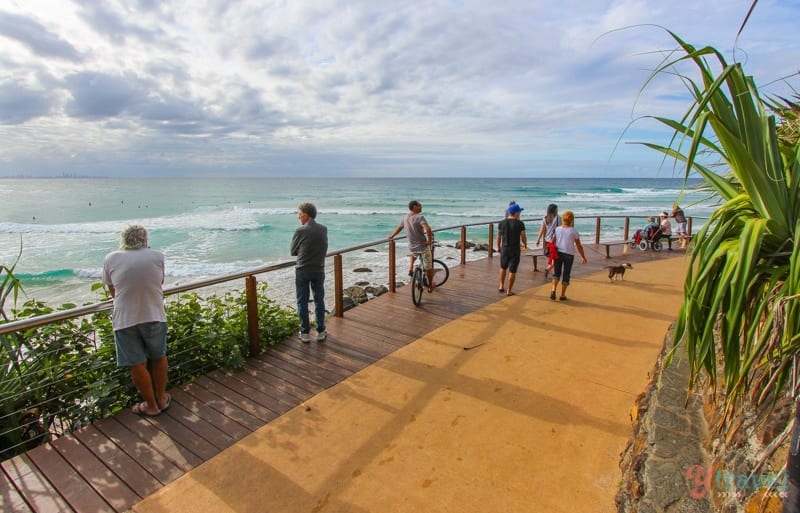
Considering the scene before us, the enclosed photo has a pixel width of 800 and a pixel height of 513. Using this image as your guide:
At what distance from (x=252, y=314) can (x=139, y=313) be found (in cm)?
134

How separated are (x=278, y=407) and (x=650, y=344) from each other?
4116 mm

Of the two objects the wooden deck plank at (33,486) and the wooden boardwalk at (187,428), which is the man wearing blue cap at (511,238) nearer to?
the wooden boardwalk at (187,428)

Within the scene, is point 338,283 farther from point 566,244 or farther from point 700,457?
point 700,457

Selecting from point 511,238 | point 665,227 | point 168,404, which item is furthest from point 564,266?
point 665,227

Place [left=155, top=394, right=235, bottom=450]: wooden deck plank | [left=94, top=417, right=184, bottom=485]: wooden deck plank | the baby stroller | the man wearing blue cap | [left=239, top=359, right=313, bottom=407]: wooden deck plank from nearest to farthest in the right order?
1. [left=94, top=417, right=184, bottom=485]: wooden deck plank
2. [left=155, top=394, right=235, bottom=450]: wooden deck plank
3. [left=239, top=359, right=313, bottom=407]: wooden deck plank
4. the man wearing blue cap
5. the baby stroller

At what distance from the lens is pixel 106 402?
3.45 metres

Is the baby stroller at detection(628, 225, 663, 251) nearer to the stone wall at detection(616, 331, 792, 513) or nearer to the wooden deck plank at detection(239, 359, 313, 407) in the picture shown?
the stone wall at detection(616, 331, 792, 513)

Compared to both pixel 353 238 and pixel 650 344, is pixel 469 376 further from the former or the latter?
pixel 353 238

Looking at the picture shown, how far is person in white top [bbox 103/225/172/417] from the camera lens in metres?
3.23

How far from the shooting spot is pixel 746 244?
56.1 inches

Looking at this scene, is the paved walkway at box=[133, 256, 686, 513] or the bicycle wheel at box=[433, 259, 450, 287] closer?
the paved walkway at box=[133, 256, 686, 513]

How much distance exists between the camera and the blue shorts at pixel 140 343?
328cm

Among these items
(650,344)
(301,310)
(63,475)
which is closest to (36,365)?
(63,475)

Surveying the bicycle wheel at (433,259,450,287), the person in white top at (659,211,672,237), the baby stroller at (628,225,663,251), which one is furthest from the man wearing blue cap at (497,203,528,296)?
the person in white top at (659,211,672,237)
